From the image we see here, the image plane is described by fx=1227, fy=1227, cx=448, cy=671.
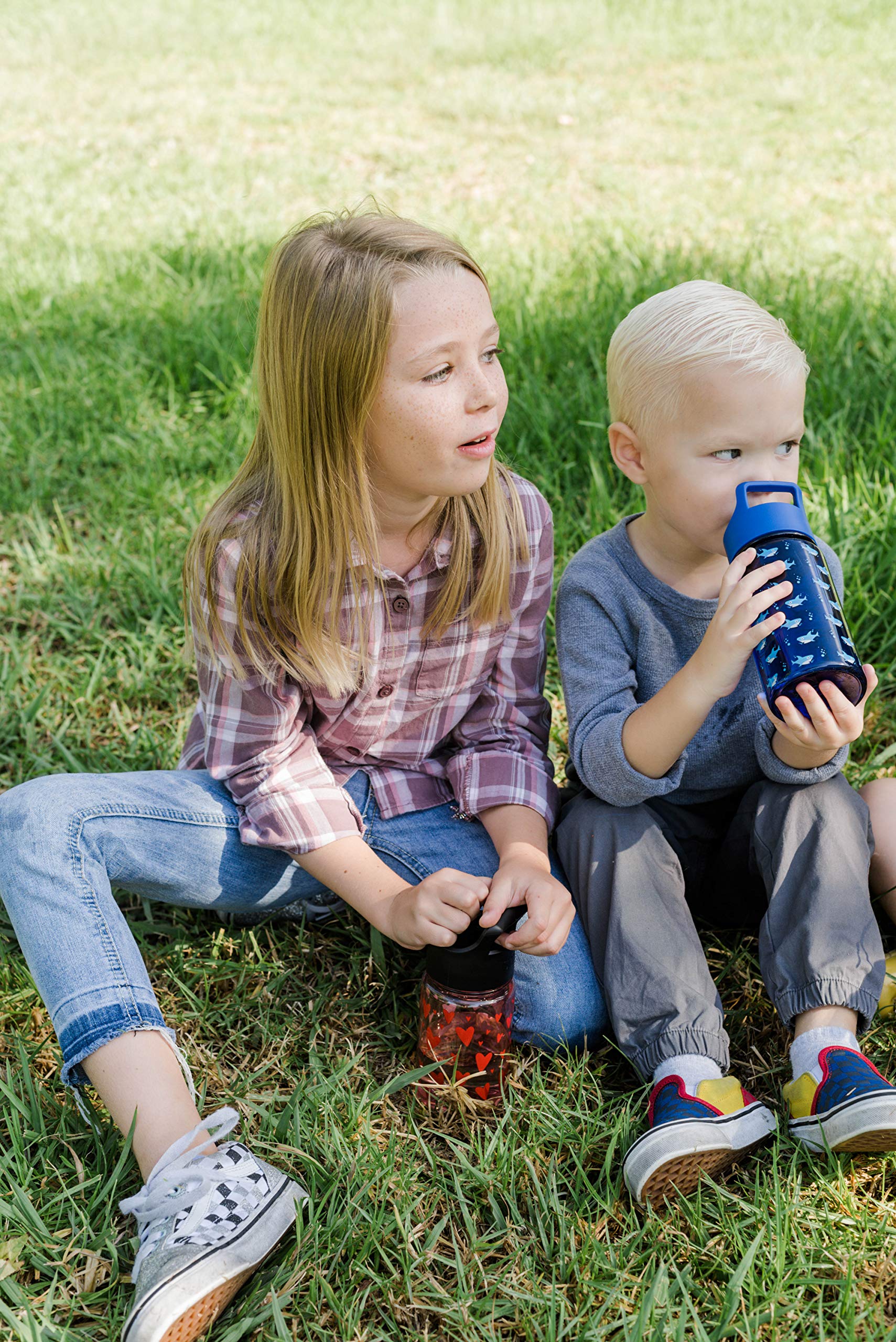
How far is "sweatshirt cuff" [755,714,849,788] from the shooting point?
187 cm

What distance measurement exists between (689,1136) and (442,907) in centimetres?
45

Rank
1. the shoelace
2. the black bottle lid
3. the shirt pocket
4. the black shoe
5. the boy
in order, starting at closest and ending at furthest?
the shoelace
the boy
the black bottle lid
the shirt pocket
the black shoe

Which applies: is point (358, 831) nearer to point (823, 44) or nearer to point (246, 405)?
point (246, 405)

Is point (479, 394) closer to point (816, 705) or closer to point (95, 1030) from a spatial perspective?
point (816, 705)

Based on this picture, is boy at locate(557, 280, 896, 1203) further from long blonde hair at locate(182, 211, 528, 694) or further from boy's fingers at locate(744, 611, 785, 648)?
long blonde hair at locate(182, 211, 528, 694)

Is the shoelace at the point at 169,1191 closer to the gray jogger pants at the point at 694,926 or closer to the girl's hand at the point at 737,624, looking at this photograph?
the gray jogger pants at the point at 694,926

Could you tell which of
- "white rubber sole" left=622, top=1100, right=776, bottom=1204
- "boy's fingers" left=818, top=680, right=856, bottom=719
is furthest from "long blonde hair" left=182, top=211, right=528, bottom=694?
"white rubber sole" left=622, top=1100, right=776, bottom=1204

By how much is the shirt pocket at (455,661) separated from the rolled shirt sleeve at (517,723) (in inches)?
1.3

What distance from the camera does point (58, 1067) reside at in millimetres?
1963

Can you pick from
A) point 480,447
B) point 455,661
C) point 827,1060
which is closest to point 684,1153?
point 827,1060

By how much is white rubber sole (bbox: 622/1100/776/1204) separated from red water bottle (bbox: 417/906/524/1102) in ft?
0.92

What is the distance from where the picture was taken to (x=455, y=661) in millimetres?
→ 2119

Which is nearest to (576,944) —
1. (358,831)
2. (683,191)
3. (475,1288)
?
(358,831)

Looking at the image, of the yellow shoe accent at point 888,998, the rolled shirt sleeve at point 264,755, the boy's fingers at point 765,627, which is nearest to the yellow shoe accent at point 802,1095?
the yellow shoe accent at point 888,998
